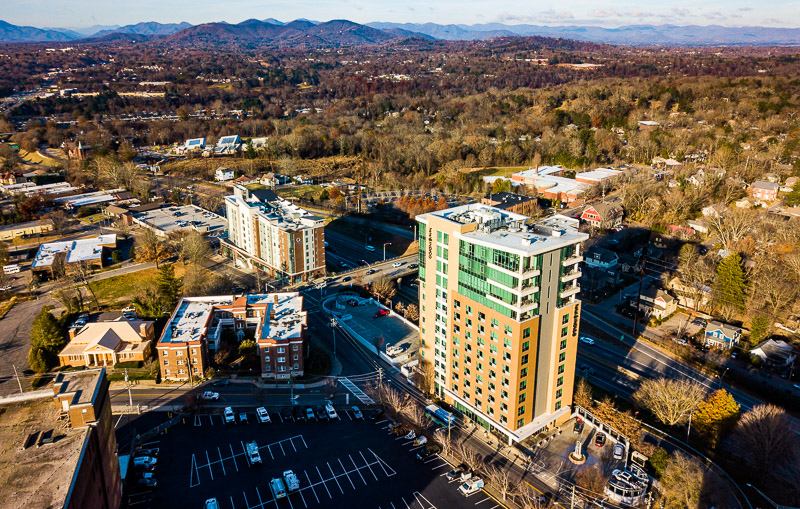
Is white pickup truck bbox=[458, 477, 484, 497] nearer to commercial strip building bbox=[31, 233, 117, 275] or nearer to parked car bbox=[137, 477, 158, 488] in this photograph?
parked car bbox=[137, 477, 158, 488]

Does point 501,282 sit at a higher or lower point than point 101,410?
higher

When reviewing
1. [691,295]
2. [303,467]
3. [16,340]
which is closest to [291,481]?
[303,467]

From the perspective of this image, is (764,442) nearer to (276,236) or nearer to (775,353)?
(775,353)

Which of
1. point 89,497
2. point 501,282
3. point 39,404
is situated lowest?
point 89,497

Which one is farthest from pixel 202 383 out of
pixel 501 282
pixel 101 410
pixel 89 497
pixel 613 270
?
pixel 613 270

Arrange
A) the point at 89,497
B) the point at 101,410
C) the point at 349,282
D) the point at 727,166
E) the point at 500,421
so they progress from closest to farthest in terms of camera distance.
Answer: the point at 89,497 → the point at 101,410 → the point at 500,421 → the point at 349,282 → the point at 727,166

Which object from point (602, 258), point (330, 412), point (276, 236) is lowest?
point (330, 412)

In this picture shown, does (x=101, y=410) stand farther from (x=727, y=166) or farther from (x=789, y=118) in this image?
(x=789, y=118)

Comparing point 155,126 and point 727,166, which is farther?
point 155,126

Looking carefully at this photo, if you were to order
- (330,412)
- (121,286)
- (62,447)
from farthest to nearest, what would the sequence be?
(121,286) < (330,412) < (62,447)
